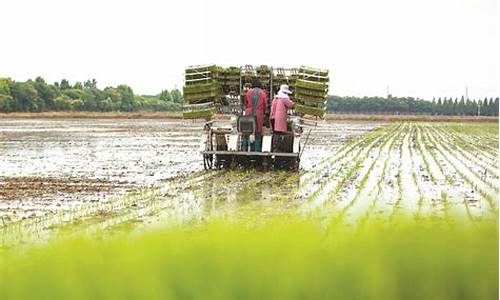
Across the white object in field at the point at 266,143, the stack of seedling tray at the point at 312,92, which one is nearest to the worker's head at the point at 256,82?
the stack of seedling tray at the point at 312,92

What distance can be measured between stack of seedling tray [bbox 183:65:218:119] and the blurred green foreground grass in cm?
1294

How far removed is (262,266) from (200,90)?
1327cm

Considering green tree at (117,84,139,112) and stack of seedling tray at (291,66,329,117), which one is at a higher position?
stack of seedling tray at (291,66,329,117)

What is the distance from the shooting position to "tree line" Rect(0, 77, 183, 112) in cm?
11275

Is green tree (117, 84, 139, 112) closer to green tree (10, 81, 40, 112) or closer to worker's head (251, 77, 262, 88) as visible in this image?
green tree (10, 81, 40, 112)

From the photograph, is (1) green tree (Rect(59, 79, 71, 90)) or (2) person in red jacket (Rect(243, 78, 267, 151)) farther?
(1) green tree (Rect(59, 79, 71, 90))

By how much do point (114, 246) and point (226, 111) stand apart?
44.8 feet

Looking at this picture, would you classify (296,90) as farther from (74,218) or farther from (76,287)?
(76,287)

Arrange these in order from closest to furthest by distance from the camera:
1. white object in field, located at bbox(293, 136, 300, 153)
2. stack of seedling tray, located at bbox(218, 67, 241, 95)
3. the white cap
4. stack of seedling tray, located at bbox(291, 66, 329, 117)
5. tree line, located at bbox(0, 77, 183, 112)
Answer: the white cap, stack of seedling tray, located at bbox(291, 66, 329, 117), white object in field, located at bbox(293, 136, 300, 153), stack of seedling tray, located at bbox(218, 67, 241, 95), tree line, located at bbox(0, 77, 183, 112)

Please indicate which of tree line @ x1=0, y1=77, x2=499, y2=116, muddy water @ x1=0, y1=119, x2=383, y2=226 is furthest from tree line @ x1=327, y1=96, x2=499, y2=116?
muddy water @ x1=0, y1=119, x2=383, y2=226

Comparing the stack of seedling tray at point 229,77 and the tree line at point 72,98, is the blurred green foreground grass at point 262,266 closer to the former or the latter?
the stack of seedling tray at point 229,77

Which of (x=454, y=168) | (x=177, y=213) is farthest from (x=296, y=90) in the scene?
(x=177, y=213)

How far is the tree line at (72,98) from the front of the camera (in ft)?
370

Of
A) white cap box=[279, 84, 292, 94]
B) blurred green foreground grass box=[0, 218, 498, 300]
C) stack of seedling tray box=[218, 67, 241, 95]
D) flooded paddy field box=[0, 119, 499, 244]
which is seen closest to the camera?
blurred green foreground grass box=[0, 218, 498, 300]
